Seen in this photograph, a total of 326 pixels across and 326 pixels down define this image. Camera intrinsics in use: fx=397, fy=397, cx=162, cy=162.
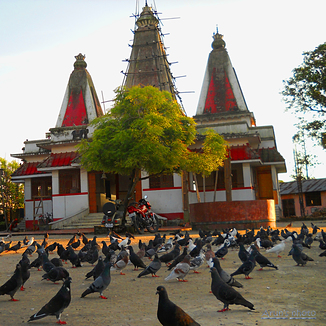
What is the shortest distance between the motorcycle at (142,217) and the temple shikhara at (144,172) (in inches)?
94.1

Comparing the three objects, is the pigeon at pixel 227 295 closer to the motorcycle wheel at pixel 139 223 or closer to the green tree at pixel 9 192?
the motorcycle wheel at pixel 139 223

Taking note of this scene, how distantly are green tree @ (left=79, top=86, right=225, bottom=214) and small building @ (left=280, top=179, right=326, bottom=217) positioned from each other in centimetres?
2641

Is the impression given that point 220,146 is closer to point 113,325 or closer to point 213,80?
point 213,80

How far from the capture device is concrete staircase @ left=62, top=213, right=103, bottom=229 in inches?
1021

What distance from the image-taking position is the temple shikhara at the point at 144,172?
27.4 metres

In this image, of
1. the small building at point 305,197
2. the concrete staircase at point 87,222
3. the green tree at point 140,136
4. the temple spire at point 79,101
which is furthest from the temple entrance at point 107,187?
the small building at point 305,197

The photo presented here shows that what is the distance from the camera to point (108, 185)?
32312mm

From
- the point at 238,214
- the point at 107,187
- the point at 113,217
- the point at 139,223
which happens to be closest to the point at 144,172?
the point at 107,187

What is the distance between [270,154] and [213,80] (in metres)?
8.07

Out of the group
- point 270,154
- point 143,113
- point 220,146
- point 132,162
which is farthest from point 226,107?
point 132,162

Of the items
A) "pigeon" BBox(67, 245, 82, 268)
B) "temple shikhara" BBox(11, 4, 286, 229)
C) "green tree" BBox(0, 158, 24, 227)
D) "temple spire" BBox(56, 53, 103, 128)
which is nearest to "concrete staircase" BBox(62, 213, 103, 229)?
"temple shikhara" BBox(11, 4, 286, 229)

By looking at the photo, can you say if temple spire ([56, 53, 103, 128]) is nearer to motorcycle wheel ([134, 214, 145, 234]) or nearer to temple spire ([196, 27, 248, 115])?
temple spire ([196, 27, 248, 115])

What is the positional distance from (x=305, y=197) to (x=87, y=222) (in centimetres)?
2893

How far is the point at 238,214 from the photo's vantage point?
19859 mm
